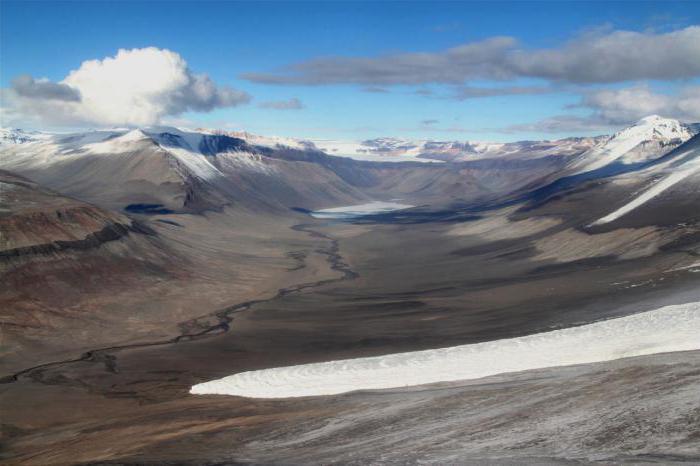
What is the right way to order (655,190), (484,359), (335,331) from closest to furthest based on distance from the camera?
(484,359)
(335,331)
(655,190)

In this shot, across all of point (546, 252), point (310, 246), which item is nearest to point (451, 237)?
point (310, 246)

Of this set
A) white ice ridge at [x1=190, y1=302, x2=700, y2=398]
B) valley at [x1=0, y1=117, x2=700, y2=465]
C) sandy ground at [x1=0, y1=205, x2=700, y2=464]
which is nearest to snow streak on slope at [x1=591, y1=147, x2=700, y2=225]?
valley at [x1=0, y1=117, x2=700, y2=465]

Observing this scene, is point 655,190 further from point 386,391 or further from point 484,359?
point 386,391

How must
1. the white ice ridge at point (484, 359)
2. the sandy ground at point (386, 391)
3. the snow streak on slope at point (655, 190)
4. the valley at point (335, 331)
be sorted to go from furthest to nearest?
the snow streak on slope at point (655, 190) < the white ice ridge at point (484, 359) < the valley at point (335, 331) < the sandy ground at point (386, 391)

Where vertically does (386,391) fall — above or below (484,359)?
below

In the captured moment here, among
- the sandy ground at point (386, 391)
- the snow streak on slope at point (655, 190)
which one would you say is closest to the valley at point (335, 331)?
the sandy ground at point (386, 391)

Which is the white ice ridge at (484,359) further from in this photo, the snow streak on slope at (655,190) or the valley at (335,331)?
the snow streak on slope at (655,190)

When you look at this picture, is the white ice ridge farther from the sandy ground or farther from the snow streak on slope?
the snow streak on slope

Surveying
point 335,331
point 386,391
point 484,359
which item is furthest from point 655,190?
point 386,391

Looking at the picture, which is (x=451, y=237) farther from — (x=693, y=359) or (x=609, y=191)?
(x=693, y=359)
